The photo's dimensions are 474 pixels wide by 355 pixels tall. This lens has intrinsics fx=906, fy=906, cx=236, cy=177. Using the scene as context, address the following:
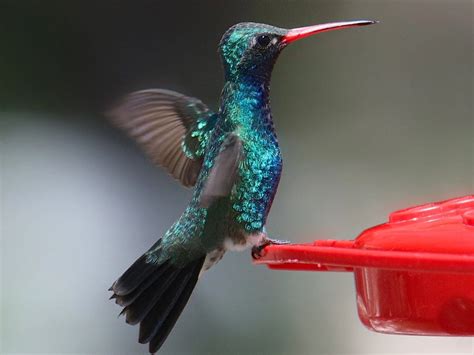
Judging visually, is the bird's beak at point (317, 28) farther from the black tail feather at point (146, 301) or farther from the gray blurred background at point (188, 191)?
the gray blurred background at point (188, 191)

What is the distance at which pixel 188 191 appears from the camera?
3848mm

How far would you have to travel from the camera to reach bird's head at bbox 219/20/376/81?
2.03 metres

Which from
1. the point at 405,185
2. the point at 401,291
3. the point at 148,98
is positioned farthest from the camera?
the point at 405,185

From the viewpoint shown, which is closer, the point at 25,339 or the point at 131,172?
the point at 25,339

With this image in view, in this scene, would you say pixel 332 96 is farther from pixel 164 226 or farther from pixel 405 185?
pixel 164 226

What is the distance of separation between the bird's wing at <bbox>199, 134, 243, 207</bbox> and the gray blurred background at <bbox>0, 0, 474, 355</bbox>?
5.17 feet

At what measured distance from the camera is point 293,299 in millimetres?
3920

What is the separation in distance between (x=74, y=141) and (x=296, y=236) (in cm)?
107

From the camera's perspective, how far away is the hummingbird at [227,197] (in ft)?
6.55

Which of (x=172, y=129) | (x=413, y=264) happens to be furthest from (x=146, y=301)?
(x=413, y=264)

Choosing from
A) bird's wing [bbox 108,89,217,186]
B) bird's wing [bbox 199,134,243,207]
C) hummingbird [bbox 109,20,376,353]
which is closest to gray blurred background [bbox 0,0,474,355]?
bird's wing [bbox 108,89,217,186]

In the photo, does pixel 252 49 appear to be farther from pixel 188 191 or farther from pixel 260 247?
pixel 188 191

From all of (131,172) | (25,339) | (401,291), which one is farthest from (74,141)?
(401,291)

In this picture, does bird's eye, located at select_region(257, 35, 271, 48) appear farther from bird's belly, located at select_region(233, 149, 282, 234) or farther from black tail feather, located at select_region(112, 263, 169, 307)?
black tail feather, located at select_region(112, 263, 169, 307)
